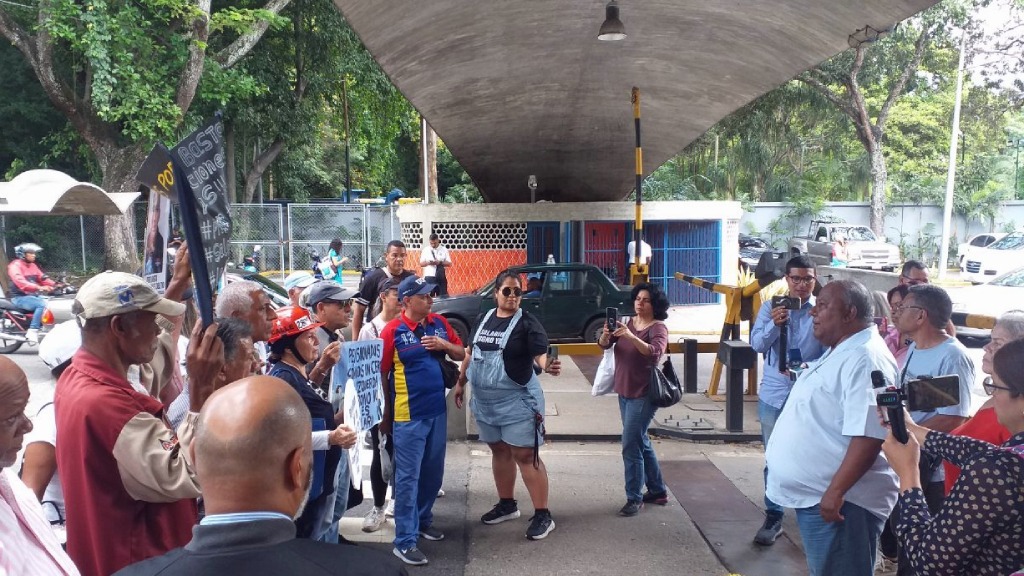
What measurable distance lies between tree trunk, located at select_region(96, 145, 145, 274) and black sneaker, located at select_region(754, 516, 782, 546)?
1762 centimetres

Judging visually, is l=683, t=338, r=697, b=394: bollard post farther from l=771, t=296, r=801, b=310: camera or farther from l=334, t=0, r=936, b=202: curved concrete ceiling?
l=334, t=0, r=936, b=202: curved concrete ceiling

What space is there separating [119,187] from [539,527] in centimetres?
1746

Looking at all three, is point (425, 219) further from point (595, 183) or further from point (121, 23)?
point (121, 23)

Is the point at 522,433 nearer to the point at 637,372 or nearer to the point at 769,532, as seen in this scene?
the point at 637,372

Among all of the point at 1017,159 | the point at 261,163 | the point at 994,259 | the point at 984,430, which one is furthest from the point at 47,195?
the point at 1017,159

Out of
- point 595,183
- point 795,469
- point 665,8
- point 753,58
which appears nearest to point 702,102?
point 753,58

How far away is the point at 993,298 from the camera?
13.6 metres

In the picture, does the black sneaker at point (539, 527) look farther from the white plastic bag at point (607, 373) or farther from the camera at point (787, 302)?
the camera at point (787, 302)

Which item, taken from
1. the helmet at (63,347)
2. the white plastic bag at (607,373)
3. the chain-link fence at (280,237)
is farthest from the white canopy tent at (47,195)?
the helmet at (63,347)

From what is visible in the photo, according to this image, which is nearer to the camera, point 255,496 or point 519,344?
point 255,496

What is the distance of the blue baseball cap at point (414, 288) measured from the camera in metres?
4.93

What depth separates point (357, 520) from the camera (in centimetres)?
565

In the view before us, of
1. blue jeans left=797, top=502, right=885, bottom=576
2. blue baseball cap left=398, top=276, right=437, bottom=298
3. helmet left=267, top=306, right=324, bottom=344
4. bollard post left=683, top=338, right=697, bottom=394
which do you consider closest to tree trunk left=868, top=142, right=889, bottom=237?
bollard post left=683, top=338, right=697, bottom=394

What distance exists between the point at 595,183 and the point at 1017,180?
37230mm
